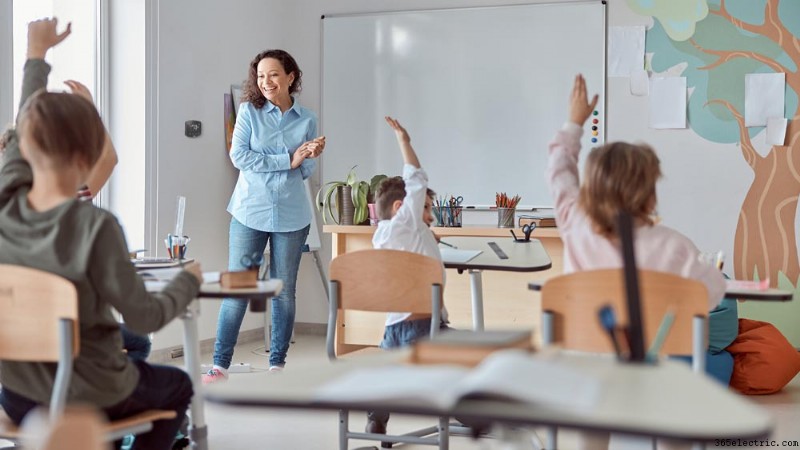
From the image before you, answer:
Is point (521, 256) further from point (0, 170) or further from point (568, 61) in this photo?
point (568, 61)

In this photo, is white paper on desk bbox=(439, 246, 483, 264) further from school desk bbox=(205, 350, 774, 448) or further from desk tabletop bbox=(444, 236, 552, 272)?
school desk bbox=(205, 350, 774, 448)

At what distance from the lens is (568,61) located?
6027 millimetres

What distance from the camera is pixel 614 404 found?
3.76 ft

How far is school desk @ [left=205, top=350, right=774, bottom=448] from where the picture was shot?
1043mm

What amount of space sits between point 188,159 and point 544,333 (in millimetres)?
3932

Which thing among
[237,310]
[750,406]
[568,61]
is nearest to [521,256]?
[237,310]

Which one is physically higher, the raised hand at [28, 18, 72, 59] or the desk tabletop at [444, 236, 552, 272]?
the raised hand at [28, 18, 72, 59]

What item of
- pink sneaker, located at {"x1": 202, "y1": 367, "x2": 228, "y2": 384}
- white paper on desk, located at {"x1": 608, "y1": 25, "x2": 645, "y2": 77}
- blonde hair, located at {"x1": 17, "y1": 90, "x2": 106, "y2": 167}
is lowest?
pink sneaker, located at {"x1": 202, "y1": 367, "x2": 228, "y2": 384}

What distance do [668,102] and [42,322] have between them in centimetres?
462

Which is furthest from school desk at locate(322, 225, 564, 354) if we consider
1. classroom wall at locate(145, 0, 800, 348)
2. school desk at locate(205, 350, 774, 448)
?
school desk at locate(205, 350, 774, 448)

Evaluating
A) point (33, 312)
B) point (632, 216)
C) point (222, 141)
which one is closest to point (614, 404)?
point (632, 216)

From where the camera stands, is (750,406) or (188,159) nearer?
(750,406)

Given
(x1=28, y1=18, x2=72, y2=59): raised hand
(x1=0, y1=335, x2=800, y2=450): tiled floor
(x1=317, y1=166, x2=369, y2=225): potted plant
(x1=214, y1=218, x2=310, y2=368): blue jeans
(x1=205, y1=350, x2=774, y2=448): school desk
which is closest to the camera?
(x1=205, y1=350, x2=774, y2=448): school desk

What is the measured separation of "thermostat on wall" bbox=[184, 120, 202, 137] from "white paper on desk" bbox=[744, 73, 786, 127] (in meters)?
3.16
